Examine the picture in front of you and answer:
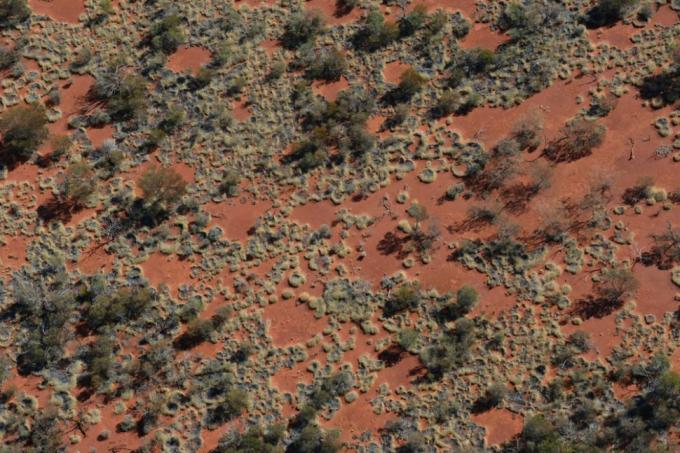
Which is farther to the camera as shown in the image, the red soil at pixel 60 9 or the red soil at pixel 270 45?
the red soil at pixel 60 9

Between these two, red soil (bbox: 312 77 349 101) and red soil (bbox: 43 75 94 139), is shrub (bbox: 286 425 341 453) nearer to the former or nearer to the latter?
red soil (bbox: 312 77 349 101)

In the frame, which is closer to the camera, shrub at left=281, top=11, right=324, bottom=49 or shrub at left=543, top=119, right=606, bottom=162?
shrub at left=543, top=119, right=606, bottom=162

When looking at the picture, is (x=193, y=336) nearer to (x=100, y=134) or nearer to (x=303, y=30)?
(x=100, y=134)

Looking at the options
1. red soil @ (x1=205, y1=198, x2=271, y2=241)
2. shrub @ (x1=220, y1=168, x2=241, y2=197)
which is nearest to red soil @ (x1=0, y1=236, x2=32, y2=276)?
red soil @ (x1=205, y1=198, x2=271, y2=241)

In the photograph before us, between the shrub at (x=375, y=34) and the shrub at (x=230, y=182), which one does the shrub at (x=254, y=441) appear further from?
the shrub at (x=375, y=34)

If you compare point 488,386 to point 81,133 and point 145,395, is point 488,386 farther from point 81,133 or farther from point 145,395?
point 81,133

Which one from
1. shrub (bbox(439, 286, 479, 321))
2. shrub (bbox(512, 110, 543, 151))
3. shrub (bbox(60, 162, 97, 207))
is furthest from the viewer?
shrub (bbox(512, 110, 543, 151))

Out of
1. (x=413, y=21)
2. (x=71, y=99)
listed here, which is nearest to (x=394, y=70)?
(x=413, y=21)

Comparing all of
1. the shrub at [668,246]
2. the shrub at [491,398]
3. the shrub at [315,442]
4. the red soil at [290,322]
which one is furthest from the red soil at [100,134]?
the shrub at [668,246]
